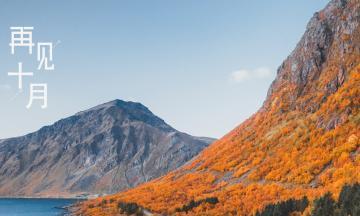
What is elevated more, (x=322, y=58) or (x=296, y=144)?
(x=322, y=58)

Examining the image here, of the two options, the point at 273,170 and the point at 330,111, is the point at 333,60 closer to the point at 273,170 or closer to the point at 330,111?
the point at 330,111

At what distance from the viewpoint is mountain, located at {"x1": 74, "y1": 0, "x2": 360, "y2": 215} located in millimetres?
73375

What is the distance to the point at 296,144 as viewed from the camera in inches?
3511

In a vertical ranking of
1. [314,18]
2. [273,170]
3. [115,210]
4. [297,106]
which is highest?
[314,18]

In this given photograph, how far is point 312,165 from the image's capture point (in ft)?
248

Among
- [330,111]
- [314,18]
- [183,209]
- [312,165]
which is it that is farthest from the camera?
[314,18]

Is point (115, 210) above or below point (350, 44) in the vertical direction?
below

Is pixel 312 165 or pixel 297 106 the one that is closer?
pixel 312 165

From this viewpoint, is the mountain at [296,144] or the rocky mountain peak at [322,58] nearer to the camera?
the mountain at [296,144]

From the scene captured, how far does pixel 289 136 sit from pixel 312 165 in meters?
20.4

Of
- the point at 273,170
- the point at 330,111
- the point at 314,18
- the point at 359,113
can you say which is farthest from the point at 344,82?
the point at 314,18

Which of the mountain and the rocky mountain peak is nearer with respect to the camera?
the mountain

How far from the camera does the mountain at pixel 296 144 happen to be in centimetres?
7338

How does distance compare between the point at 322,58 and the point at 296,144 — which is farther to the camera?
the point at 322,58
